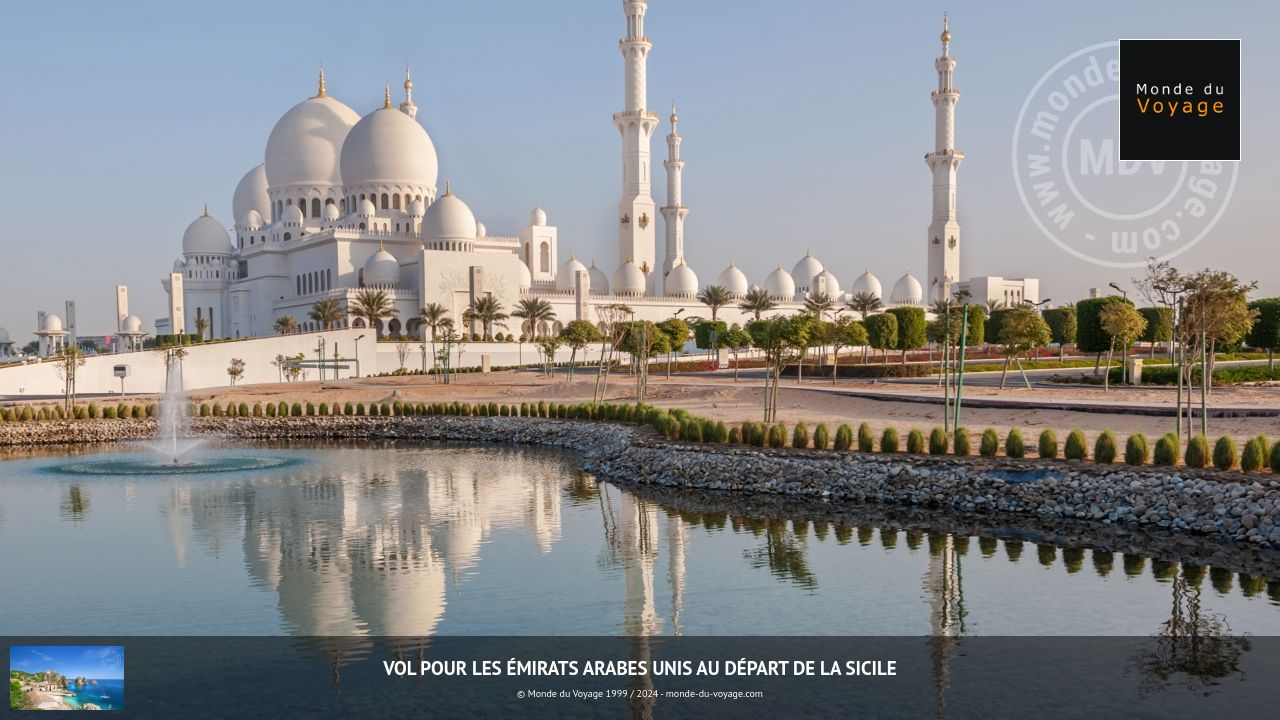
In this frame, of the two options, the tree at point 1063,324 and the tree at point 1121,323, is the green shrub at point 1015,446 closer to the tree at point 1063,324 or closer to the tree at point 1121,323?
the tree at point 1121,323

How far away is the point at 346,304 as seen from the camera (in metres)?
69.0

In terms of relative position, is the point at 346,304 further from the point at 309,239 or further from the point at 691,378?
the point at 691,378

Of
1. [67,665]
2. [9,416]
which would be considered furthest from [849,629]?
[9,416]

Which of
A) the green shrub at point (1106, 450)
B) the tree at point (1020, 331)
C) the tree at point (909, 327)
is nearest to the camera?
the green shrub at point (1106, 450)

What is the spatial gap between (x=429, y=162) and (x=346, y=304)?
16.2 m

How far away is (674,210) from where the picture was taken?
89.4m

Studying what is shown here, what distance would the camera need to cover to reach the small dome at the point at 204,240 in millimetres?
83562

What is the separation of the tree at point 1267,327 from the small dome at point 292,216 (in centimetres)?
6438

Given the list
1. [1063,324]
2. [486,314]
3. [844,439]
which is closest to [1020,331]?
[844,439]

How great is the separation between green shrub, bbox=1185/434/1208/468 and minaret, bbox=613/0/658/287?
63.4m

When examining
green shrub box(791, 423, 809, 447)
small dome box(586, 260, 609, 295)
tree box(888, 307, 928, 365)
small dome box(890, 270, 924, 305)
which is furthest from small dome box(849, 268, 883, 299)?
green shrub box(791, 423, 809, 447)

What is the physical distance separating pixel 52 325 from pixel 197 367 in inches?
1684

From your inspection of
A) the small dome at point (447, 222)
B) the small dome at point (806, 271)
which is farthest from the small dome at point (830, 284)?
the small dome at point (447, 222)

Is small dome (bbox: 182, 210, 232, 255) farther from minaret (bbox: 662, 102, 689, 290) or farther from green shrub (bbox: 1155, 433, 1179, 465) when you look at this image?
green shrub (bbox: 1155, 433, 1179, 465)
